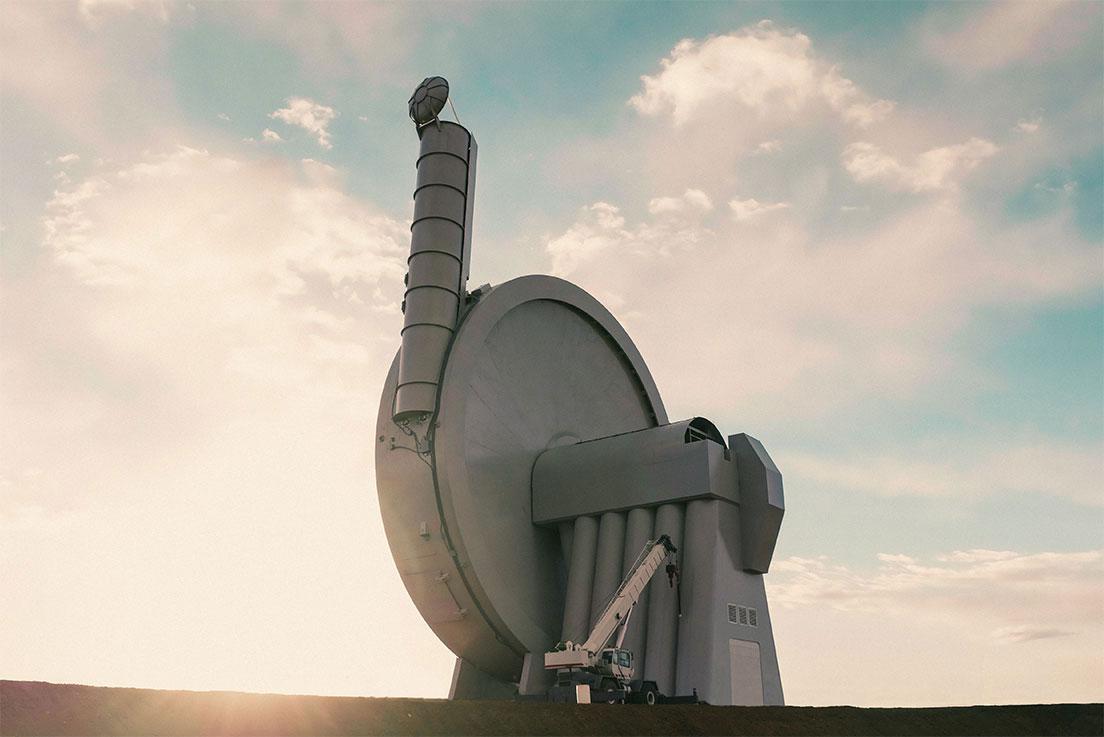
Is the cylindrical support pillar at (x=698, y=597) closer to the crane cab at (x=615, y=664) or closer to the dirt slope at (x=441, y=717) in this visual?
the crane cab at (x=615, y=664)

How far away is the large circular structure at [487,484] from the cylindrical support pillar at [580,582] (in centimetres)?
107

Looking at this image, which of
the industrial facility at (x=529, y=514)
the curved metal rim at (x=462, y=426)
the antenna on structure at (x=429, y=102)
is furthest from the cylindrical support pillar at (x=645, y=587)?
the antenna on structure at (x=429, y=102)

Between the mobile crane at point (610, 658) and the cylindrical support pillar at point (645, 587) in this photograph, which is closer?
the mobile crane at point (610, 658)

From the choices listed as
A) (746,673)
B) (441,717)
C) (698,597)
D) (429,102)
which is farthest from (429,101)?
(441,717)

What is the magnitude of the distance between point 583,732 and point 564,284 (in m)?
21.0

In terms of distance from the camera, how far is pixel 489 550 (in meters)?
29.2

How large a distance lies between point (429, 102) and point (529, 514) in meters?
13.8

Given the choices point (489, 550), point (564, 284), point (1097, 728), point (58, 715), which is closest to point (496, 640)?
point (489, 550)

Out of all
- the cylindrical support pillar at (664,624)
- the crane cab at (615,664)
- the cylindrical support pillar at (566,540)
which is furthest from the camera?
the cylindrical support pillar at (566,540)

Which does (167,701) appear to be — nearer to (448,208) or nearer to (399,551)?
(399,551)

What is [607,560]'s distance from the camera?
Result: 30000 mm

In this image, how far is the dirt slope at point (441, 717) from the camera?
12477 millimetres

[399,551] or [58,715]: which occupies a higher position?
[399,551]

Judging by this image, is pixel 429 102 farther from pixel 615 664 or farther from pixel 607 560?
pixel 615 664
